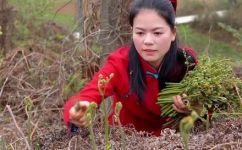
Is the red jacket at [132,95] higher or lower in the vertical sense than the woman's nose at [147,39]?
lower

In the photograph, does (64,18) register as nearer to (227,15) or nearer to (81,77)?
(227,15)

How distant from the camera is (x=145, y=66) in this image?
243cm

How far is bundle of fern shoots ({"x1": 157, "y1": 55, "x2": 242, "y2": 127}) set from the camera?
195cm

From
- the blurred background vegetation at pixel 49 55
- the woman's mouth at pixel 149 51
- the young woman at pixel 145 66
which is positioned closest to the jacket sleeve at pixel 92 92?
the young woman at pixel 145 66

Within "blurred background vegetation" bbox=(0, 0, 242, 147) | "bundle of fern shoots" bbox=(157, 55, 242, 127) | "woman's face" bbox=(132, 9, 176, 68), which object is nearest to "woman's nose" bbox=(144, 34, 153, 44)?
"woman's face" bbox=(132, 9, 176, 68)

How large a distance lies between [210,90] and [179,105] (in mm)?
128

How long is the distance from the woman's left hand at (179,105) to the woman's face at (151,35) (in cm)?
24

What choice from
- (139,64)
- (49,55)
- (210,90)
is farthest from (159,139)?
(49,55)

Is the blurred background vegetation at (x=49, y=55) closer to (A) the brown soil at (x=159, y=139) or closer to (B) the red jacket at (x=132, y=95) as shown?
(A) the brown soil at (x=159, y=139)

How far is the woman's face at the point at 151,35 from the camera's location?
6.99 ft

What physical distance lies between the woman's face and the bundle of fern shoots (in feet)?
0.52

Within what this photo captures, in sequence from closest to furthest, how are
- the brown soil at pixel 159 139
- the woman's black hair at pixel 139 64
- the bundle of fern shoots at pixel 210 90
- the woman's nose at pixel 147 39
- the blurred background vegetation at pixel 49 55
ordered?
the brown soil at pixel 159 139 → the bundle of fern shoots at pixel 210 90 → the woman's nose at pixel 147 39 → the woman's black hair at pixel 139 64 → the blurred background vegetation at pixel 49 55

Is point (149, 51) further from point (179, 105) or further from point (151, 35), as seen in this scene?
point (179, 105)

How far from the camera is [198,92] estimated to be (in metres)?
1.99
